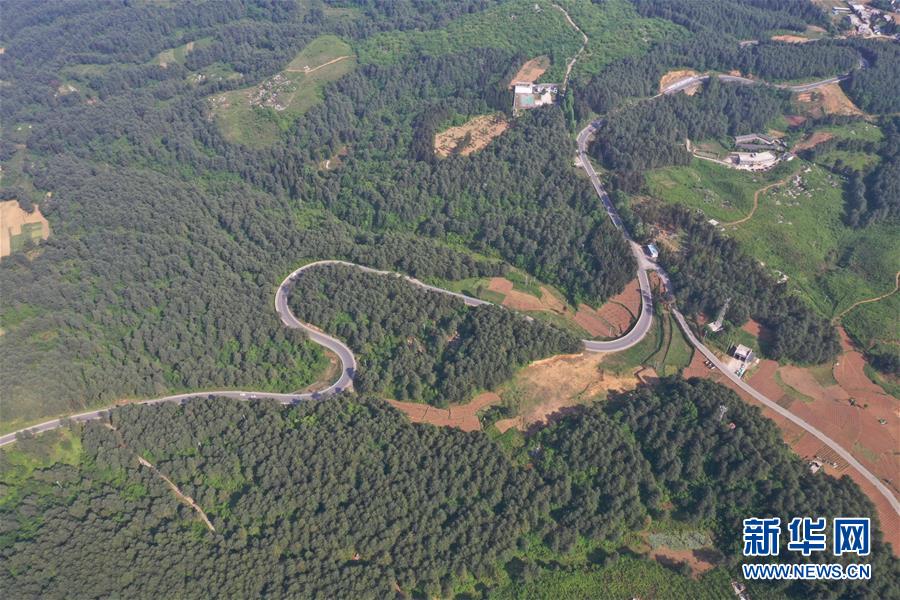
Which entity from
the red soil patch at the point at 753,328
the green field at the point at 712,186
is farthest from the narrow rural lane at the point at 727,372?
the green field at the point at 712,186

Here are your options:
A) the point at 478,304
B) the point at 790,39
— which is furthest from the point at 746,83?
the point at 478,304

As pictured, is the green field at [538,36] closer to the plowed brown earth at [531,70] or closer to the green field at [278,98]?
the plowed brown earth at [531,70]

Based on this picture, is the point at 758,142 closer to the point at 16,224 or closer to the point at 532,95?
the point at 532,95

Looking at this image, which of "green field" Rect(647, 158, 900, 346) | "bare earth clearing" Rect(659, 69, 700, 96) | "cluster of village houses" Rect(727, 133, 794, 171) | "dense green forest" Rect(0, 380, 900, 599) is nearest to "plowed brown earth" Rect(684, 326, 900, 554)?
"dense green forest" Rect(0, 380, 900, 599)

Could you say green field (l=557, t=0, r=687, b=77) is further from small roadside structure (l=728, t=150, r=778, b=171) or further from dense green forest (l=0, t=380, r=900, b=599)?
Answer: dense green forest (l=0, t=380, r=900, b=599)

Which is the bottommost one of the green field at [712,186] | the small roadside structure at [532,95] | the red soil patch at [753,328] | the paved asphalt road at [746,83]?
the red soil patch at [753,328]

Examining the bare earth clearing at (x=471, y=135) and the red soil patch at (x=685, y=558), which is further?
the bare earth clearing at (x=471, y=135)

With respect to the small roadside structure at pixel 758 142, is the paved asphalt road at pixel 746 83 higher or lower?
higher
